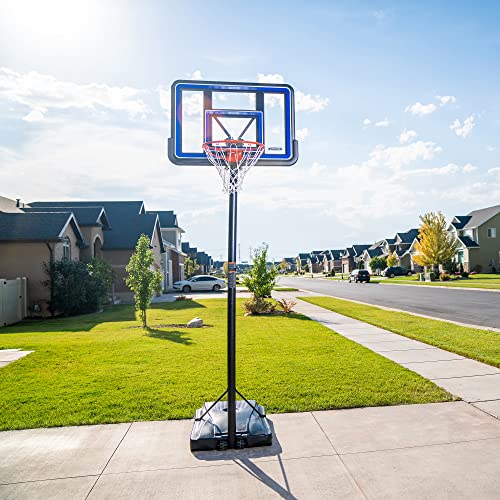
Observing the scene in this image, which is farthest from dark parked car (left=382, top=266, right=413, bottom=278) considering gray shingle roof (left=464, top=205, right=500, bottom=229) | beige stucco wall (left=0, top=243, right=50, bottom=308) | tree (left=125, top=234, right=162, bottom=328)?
tree (left=125, top=234, right=162, bottom=328)

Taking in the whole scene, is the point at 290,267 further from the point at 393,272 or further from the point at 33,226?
the point at 33,226

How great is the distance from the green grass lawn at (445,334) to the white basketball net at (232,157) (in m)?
Result: 5.88

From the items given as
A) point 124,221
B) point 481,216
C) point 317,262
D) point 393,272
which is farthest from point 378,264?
point 124,221

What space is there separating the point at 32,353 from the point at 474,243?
192 feet

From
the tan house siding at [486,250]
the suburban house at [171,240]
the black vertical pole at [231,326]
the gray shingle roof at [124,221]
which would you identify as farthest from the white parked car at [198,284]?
the tan house siding at [486,250]

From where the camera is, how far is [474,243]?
5694 centimetres

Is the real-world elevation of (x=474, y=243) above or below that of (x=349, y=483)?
above

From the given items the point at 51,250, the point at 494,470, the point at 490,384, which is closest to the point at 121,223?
the point at 51,250

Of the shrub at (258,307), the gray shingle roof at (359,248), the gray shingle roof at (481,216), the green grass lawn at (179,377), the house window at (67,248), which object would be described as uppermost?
the gray shingle roof at (481,216)

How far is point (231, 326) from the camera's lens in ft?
15.8

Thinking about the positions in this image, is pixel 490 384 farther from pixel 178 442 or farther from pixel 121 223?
pixel 121 223

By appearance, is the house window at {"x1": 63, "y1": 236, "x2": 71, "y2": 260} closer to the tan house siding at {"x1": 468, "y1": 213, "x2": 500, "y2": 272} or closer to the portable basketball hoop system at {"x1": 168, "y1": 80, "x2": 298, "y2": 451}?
the portable basketball hoop system at {"x1": 168, "y1": 80, "x2": 298, "y2": 451}

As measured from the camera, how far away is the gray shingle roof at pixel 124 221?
2727 centimetres

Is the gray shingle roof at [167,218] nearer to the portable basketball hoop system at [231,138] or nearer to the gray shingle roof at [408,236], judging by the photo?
the portable basketball hoop system at [231,138]
